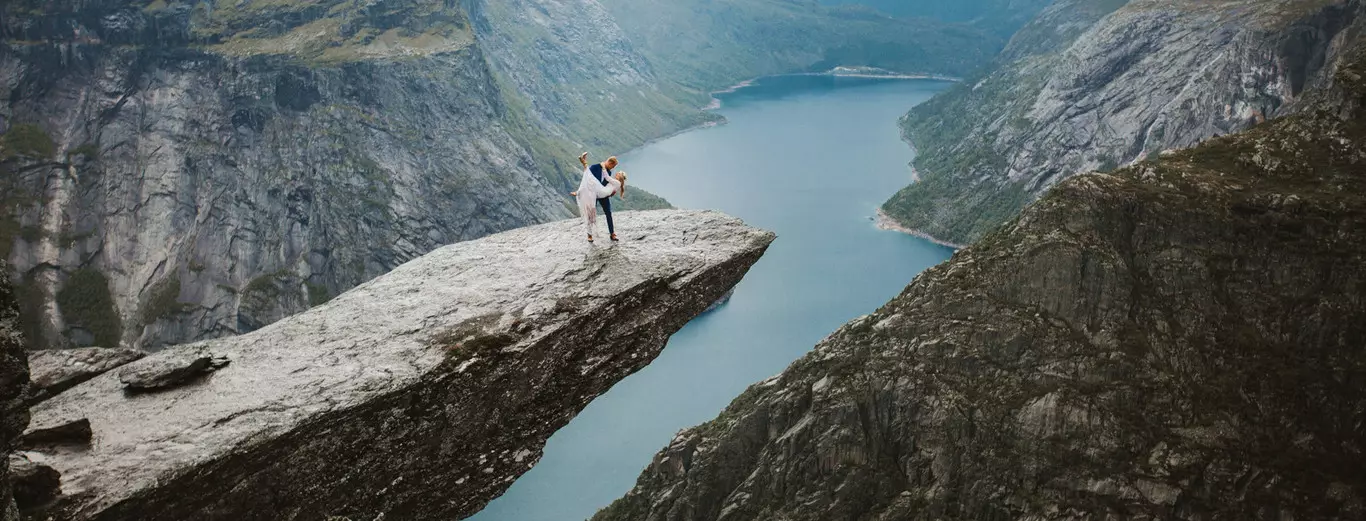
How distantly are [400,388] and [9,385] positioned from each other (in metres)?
9.90

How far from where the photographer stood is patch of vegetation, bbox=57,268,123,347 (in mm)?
176875

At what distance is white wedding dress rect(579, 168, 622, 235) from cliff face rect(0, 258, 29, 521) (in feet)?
57.6

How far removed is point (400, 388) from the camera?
29.0 metres

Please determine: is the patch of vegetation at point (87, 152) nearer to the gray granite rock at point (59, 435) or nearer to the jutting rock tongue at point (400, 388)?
the jutting rock tongue at point (400, 388)

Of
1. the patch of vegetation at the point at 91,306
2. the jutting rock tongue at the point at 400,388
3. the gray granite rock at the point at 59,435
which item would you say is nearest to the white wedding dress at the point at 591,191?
the jutting rock tongue at the point at 400,388

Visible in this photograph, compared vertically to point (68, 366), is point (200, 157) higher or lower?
higher

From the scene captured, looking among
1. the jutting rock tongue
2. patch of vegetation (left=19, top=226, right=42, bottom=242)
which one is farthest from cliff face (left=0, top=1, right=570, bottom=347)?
the jutting rock tongue

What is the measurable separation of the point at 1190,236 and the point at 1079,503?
1012 inches

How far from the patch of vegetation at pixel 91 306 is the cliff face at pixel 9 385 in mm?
175542

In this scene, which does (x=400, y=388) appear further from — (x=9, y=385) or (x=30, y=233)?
(x=30, y=233)

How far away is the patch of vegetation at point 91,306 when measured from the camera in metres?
177

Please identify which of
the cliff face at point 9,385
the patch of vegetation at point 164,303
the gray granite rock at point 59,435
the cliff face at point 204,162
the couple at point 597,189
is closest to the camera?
the cliff face at point 9,385

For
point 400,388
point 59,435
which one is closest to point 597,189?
point 400,388

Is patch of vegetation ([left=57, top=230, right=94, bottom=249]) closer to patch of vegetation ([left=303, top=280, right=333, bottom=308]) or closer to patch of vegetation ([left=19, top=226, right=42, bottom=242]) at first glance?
patch of vegetation ([left=19, top=226, right=42, bottom=242])
